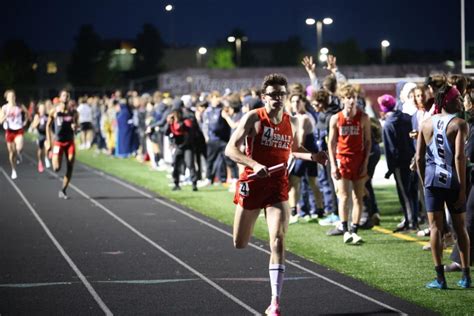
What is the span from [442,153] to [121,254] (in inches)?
185

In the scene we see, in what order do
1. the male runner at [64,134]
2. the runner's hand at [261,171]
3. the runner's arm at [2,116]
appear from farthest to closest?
the runner's arm at [2,116], the male runner at [64,134], the runner's hand at [261,171]

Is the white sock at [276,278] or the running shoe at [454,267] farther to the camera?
the running shoe at [454,267]

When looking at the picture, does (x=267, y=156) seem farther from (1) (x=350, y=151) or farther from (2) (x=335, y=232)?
(2) (x=335, y=232)

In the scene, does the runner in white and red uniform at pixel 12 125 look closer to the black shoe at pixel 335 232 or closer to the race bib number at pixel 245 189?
the black shoe at pixel 335 232

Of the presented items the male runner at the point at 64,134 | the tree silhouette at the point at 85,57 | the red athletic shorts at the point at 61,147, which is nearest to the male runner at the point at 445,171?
the male runner at the point at 64,134

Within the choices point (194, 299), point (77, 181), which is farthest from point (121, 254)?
point (77, 181)

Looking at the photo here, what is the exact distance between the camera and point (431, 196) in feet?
35.1

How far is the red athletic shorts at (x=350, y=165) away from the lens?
47.0 ft

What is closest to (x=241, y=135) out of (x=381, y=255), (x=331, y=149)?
(x=381, y=255)

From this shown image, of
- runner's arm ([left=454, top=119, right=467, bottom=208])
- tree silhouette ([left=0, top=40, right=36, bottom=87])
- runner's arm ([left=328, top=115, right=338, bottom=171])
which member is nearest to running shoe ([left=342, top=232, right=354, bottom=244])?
runner's arm ([left=328, top=115, right=338, bottom=171])

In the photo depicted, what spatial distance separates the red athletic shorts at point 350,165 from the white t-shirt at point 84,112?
25899mm

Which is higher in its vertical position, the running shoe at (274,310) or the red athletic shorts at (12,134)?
the red athletic shorts at (12,134)

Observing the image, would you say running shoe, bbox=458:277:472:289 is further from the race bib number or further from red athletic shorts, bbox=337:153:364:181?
red athletic shorts, bbox=337:153:364:181

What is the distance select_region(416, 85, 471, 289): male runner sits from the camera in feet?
34.5
